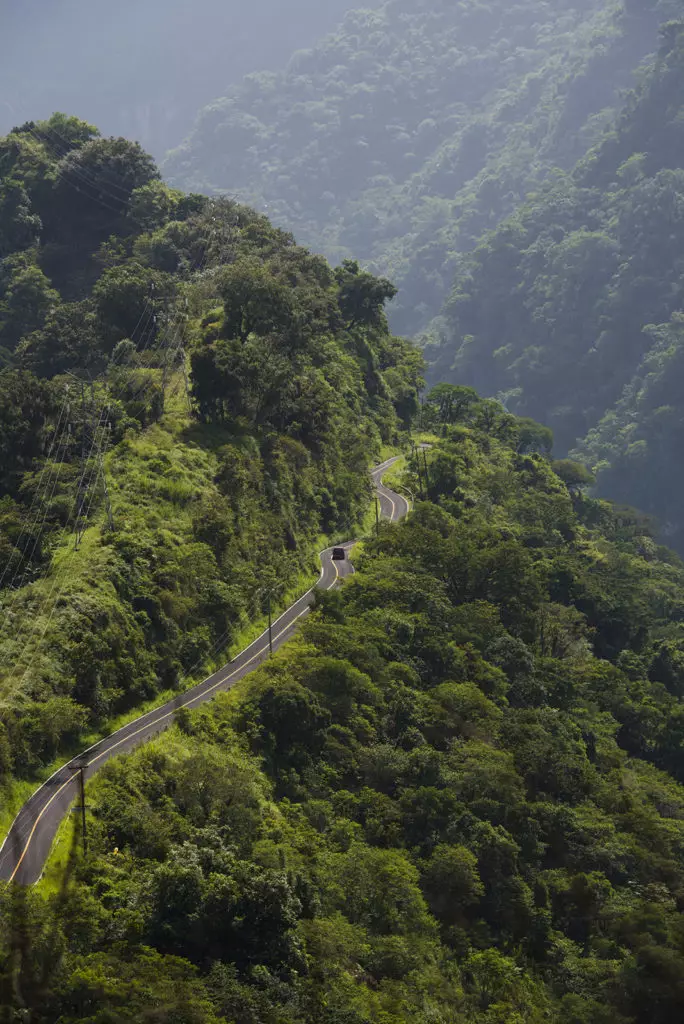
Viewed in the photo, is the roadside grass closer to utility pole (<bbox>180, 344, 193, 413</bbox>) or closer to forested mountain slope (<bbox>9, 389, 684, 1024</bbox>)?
utility pole (<bbox>180, 344, 193, 413</bbox>)

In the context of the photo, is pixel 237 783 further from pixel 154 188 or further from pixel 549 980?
pixel 154 188

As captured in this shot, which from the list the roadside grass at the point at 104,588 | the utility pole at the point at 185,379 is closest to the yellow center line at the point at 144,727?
the roadside grass at the point at 104,588

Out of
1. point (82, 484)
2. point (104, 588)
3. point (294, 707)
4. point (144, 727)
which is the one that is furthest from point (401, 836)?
point (82, 484)

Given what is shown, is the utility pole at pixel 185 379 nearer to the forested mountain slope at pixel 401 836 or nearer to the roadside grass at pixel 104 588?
the roadside grass at pixel 104 588

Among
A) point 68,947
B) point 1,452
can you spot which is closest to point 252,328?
point 1,452

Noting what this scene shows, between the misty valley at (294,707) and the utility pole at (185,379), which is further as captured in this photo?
the utility pole at (185,379)

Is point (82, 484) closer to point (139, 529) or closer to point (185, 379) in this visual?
point (139, 529)
